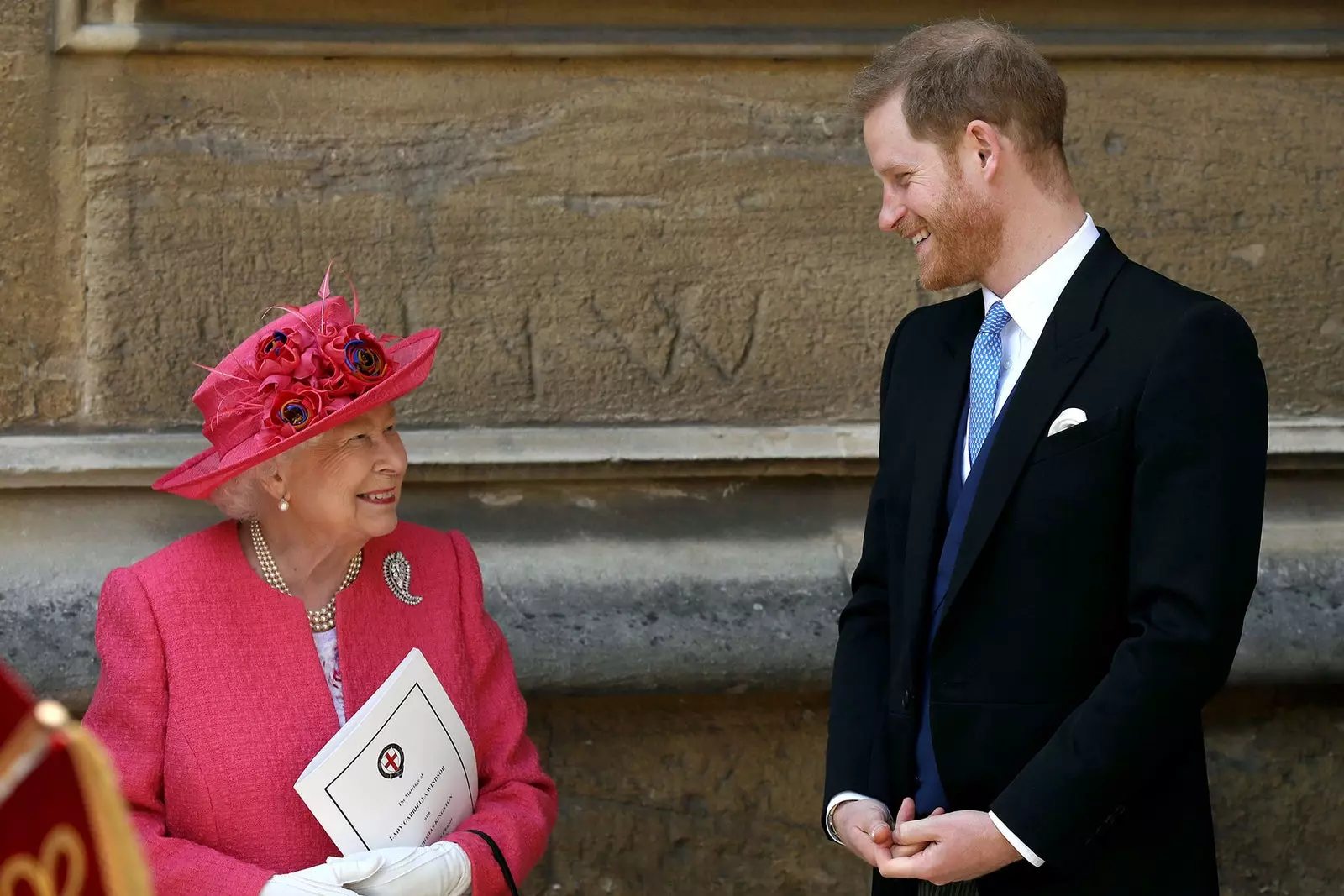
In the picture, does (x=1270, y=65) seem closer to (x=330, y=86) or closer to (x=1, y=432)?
(x=330, y=86)

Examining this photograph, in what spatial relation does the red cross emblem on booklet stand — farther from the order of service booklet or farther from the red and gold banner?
the red and gold banner

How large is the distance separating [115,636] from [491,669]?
0.56m

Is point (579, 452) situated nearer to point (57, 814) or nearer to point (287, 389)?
point (287, 389)

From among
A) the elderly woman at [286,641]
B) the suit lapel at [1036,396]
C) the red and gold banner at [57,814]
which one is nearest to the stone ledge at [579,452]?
the elderly woman at [286,641]

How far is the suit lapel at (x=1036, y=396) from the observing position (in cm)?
188

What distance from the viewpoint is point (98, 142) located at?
306 cm

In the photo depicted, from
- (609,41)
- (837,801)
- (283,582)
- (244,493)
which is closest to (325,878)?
(283,582)

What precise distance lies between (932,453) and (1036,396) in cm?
19

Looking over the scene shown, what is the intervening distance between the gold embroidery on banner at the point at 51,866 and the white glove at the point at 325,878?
101 centimetres

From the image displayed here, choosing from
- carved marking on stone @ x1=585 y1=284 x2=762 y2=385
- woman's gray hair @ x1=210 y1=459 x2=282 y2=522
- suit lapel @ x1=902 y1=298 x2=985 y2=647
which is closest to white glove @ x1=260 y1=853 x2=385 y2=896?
woman's gray hair @ x1=210 y1=459 x2=282 y2=522

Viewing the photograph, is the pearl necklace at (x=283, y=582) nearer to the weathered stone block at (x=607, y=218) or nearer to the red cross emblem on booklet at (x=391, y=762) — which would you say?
the red cross emblem on booklet at (x=391, y=762)

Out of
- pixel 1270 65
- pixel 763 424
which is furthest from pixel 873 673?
pixel 1270 65

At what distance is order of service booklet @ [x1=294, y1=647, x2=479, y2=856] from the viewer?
2037 mm

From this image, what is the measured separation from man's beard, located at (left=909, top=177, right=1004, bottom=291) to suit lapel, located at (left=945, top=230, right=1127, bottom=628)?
4.8 inches
